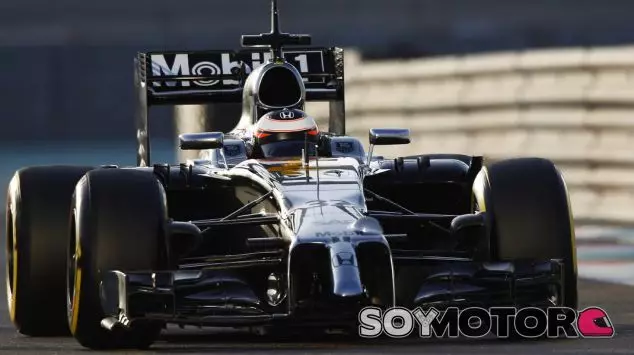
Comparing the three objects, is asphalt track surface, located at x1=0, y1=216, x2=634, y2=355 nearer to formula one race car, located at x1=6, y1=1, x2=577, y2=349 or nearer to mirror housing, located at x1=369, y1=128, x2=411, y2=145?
formula one race car, located at x1=6, y1=1, x2=577, y2=349

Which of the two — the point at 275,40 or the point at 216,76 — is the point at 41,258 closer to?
the point at 275,40

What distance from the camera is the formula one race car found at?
9.66 metres

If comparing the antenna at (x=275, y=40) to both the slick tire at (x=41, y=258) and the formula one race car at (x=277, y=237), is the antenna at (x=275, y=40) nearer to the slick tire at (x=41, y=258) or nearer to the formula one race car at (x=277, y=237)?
the formula one race car at (x=277, y=237)

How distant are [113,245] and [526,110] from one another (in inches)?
397

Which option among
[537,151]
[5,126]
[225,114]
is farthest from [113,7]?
[225,114]

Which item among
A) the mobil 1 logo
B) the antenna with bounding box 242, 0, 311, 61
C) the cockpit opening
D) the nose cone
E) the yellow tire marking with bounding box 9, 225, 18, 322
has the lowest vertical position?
the yellow tire marking with bounding box 9, 225, 18, 322

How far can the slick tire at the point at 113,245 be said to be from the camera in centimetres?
1002

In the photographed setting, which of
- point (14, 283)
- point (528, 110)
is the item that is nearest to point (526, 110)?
point (528, 110)

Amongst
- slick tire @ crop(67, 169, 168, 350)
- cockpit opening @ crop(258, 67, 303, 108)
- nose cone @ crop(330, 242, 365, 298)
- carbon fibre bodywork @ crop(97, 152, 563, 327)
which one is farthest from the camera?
cockpit opening @ crop(258, 67, 303, 108)

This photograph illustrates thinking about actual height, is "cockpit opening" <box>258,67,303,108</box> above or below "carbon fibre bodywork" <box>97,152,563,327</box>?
above

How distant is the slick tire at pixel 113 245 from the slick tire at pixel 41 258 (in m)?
0.96

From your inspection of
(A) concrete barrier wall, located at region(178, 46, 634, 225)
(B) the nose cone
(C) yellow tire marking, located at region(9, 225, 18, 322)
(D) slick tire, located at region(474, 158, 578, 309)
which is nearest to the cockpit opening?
(C) yellow tire marking, located at region(9, 225, 18, 322)

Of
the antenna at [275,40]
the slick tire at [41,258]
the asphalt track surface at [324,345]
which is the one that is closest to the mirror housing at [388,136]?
the asphalt track surface at [324,345]

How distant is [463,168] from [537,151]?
26.9 feet
